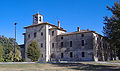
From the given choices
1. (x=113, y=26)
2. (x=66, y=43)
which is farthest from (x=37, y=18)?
(x=113, y=26)

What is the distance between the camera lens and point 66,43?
1473 inches

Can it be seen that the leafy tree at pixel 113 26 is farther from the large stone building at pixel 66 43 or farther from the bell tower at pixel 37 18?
the bell tower at pixel 37 18

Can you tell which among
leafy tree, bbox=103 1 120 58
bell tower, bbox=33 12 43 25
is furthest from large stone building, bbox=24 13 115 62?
leafy tree, bbox=103 1 120 58

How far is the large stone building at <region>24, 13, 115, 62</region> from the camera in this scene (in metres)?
34.1

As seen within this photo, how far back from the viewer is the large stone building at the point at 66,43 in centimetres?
3412

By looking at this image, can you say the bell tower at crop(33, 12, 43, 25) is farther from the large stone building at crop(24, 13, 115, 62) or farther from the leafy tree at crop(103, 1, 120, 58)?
the leafy tree at crop(103, 1, 120, 58)

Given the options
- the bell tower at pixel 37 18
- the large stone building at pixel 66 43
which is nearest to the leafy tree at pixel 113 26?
the large stone building at pixel 66 43

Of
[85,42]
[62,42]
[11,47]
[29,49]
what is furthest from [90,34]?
[11,47]

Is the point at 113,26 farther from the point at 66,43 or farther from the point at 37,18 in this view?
the point at 37,18

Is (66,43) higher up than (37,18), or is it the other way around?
(37,18)

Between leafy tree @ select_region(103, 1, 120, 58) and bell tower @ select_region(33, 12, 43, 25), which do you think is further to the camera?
bell tower @ select_region(33, 12, 43, 25)

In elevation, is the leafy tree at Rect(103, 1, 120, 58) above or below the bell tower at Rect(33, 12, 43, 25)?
below

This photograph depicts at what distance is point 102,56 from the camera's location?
36.4m

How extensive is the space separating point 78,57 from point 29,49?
1159 cm
